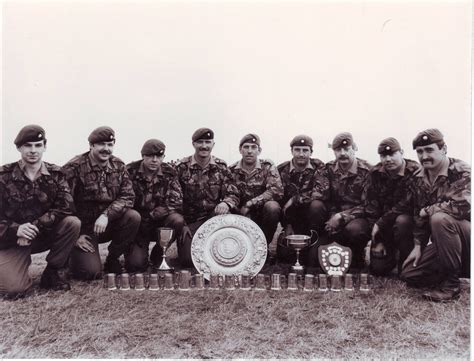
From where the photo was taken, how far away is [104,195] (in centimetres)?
593

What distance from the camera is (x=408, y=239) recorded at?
5.70 m

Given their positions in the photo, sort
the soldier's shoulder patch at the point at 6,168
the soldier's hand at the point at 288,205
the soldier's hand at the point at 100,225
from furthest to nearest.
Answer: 1. the soldier's hand at the point at 288,205
2. the soldier's hand at the point at 100,225
3. the soldier's shoulder patch at the point at 6,168

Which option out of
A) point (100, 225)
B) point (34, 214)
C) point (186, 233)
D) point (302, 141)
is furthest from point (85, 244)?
point (302, 141)

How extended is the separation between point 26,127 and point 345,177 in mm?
3932

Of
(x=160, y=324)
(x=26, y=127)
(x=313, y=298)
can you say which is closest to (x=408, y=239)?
(x=313, y=298)

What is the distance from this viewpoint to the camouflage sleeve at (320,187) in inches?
241

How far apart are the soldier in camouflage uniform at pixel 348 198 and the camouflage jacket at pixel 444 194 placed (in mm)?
635

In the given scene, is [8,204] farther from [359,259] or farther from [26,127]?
[359,259]

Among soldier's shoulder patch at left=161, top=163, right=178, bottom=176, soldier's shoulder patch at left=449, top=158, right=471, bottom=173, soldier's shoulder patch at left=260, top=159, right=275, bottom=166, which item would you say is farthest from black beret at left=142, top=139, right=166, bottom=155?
soldier's shoulder patch at left=449, top=158, right=471, bottom=173

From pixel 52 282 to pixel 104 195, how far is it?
1183mm

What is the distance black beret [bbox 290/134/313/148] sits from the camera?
19.9 feet

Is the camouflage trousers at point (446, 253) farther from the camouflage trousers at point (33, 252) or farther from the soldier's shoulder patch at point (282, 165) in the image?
the camouflage trousers at point (33, 252)

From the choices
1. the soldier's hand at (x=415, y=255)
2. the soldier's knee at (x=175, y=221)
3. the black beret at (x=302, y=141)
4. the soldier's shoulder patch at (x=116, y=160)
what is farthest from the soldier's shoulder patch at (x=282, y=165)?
the soldier's shoulder patch at (x=116, y=160)

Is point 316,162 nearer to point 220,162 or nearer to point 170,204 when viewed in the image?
point 220,162
